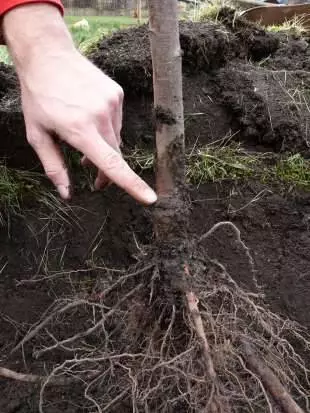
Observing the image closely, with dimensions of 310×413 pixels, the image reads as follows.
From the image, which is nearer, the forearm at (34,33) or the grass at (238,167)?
the forearm at (34,33)

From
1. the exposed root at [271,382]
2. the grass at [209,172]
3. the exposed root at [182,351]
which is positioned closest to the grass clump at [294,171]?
the grass at [209,172]

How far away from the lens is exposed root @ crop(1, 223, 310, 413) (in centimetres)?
132

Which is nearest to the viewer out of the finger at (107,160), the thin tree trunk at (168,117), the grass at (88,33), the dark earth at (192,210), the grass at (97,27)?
the finger at (107,160)

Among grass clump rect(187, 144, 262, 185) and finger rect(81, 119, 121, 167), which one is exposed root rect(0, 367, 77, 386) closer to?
finger rect(81, 119, 121, 167)

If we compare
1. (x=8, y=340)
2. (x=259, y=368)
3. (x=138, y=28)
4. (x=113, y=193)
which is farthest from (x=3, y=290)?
(x=138, y=28)

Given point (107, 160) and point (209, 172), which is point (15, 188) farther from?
point (107, 160)

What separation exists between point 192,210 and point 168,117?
23.1 inches

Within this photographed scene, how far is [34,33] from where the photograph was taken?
1.19 metres

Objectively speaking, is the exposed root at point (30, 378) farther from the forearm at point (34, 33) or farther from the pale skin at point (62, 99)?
the forearm at point (34, 33)

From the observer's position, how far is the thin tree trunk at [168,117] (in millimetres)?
1304

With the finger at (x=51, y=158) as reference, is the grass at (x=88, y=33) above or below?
below

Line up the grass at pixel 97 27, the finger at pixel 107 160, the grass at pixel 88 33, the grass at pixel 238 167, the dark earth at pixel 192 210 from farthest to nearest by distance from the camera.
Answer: the grass at pixel 97 27 < the grass at pixel 88 33 < the grass at pixel 238 167 < the dark earth at pixel 192 210 < the finger at pixel 107 160

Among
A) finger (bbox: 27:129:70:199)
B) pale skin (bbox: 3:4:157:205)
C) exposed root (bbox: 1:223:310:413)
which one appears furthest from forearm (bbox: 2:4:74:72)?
exposed root (bbox: 1:223:310:413)

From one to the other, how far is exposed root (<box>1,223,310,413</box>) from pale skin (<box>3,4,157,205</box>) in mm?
398
